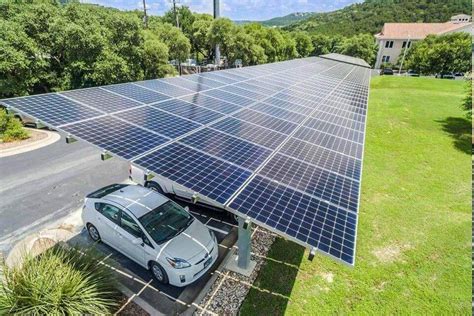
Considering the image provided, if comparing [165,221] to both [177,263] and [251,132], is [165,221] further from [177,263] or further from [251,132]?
[251,132]

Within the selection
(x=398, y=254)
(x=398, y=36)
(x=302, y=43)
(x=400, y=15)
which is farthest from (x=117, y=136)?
(x=400, y=15)

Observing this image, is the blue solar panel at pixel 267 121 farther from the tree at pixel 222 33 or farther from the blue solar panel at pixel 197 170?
the tree at pixel 222 33

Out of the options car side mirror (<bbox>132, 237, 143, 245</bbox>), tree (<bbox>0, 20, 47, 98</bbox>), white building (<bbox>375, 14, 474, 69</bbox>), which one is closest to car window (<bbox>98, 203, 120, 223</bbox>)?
car side mirror (<bbox>132, 237, 143, 245</bbox>)

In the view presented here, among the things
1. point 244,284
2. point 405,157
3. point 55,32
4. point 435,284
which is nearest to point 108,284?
point 244,284

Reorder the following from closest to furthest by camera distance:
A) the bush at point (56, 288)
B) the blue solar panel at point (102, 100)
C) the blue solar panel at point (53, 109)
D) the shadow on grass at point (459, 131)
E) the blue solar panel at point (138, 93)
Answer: the bush at point (56, 288) < the blue solar panel at point (53, 109) < the blue solar panel at point (102, 100) < the blue solar panel at point (138, 93) < the shadow on grass at point (459, 131)

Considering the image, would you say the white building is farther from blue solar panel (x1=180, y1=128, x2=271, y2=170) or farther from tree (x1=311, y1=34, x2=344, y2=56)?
blue solar panel (x1=180, y1=128, x2=271, y2=170)

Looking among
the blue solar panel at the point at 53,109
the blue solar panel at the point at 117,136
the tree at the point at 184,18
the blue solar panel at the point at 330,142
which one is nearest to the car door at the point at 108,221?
the blue solar panel at the point at 117,136
